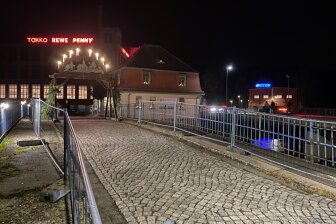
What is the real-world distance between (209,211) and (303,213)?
1.59 meters

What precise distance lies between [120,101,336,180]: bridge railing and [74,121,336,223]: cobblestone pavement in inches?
49.4

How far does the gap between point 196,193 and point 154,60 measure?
4118 cm

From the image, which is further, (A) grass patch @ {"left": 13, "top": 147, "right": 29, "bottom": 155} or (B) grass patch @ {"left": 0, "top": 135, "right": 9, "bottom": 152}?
(B) grass patch @ {"left": 0, "top": 135, "right": 9, "bottom": 152}

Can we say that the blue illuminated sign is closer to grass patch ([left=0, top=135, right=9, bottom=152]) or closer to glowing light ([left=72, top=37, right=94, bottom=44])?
glowing light ([left=72, top=37, right=94, bottom=44])

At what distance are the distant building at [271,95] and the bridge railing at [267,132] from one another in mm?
64820

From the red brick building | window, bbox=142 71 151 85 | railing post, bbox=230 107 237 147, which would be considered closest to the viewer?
railing post, bbox=230 107 237 147

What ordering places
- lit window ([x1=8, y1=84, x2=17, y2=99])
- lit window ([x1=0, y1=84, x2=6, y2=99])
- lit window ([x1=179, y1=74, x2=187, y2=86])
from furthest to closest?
lit window ([x1=8, y1=84, x2=17, y2=99]), lit window ([x1=0, y1=84, x2=6, y2=99]), lit window ([x1=179, y1=74, x2=187, y2=86])

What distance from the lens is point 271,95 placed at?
81.2 m

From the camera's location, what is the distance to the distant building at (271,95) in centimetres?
7806

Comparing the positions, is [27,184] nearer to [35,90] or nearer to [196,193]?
[196,193]

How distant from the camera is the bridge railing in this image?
8.04 metres

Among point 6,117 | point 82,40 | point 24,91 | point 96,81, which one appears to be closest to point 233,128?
point 6,117

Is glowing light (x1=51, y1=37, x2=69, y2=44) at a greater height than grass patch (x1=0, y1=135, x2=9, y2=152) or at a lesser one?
greater

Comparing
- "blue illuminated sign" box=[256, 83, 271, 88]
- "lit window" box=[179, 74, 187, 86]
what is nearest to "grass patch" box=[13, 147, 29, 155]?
"lit window" box=[179, 74, 187, 86]
